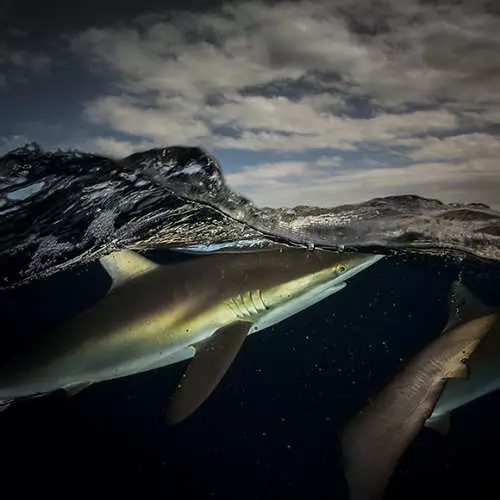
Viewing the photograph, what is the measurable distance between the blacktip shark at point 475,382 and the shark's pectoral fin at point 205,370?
384 centimetres

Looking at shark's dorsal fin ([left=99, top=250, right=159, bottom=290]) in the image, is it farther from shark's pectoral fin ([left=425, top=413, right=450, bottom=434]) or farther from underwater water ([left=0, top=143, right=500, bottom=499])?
shark's pectoral fin ([left=425, top=413, right=450, bottom=434])

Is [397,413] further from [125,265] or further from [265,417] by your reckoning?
[265,417]

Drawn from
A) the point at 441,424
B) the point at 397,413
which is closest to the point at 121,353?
the point at 397,413

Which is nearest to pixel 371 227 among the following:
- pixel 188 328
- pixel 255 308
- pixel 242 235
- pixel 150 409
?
→ pixel 242 235

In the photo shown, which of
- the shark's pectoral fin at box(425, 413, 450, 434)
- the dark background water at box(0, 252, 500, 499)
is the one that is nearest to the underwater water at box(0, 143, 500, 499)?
the dark background water at box(0, 252, 500, 499)

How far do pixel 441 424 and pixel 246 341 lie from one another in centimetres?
1146

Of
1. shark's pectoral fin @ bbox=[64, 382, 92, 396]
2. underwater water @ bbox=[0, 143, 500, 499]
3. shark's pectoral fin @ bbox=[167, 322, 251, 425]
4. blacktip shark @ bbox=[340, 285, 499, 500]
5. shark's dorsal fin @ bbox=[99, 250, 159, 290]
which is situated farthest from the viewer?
underwater water @ bbox=[0, 143, 500, 499]

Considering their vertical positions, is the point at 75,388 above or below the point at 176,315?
below

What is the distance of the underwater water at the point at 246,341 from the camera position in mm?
6676

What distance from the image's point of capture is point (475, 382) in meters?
6.18

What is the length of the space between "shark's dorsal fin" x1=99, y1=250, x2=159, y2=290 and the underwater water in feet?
4.28

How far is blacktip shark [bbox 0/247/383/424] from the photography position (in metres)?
4.45

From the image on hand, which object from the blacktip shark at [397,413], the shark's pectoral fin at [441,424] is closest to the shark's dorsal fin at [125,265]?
the blacktip shark at [397,413]

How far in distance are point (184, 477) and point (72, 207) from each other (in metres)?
15.7
